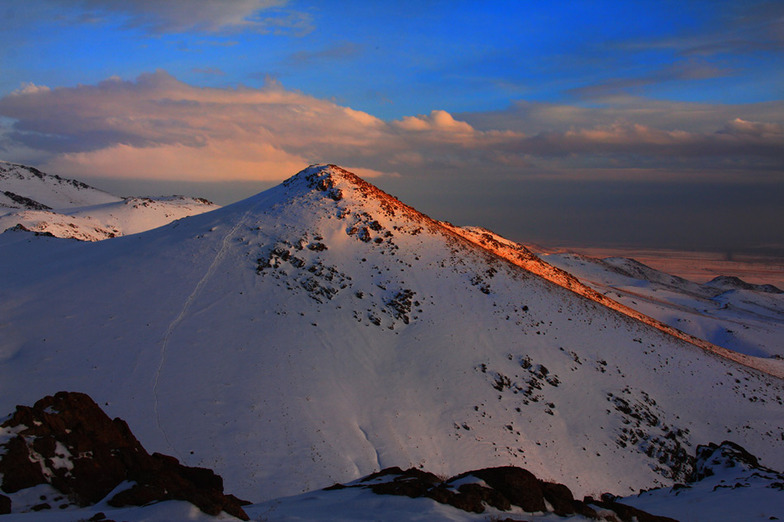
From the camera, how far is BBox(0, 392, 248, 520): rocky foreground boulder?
38.2 feet

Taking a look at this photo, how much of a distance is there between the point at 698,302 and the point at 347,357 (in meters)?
108

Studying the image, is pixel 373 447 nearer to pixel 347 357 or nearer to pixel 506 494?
pixel 347 357

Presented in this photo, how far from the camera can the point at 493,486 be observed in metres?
14.1

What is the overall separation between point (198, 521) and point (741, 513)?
1714 centimetres

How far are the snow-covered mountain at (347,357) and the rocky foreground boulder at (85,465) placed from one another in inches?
390

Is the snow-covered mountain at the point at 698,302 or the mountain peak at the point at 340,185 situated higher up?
the mountain peak at the point at 340,185

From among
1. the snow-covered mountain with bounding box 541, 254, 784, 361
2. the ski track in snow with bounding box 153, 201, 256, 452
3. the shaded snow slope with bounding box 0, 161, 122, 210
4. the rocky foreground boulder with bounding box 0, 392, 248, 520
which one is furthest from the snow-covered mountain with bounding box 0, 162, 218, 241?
the snow-covered mountain with bounding box 541, 254, 784, 361

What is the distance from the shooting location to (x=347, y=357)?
112ft

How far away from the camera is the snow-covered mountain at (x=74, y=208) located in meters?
84.0

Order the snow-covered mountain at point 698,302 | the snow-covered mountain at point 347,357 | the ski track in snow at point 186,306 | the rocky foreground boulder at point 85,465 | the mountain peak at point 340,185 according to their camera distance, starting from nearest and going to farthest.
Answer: the rocky foreground boulder at point 85,465
the ski track in snow at point 186,306
the snow-covered mountain at point 347,357
the mountain peak at point 340,185
the snow-covered mountain at point 698,302

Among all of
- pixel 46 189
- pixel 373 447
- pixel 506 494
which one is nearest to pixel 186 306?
pixel 373 447

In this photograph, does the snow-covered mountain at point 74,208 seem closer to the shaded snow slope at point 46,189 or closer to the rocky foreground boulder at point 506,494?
the shaded snow slope at point 46,189

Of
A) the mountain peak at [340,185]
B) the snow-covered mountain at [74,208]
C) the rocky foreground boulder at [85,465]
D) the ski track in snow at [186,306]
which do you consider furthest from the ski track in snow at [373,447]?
the snow-covered mountain at [74,208]

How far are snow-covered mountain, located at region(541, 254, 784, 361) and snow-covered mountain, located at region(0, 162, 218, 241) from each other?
86.6 m
